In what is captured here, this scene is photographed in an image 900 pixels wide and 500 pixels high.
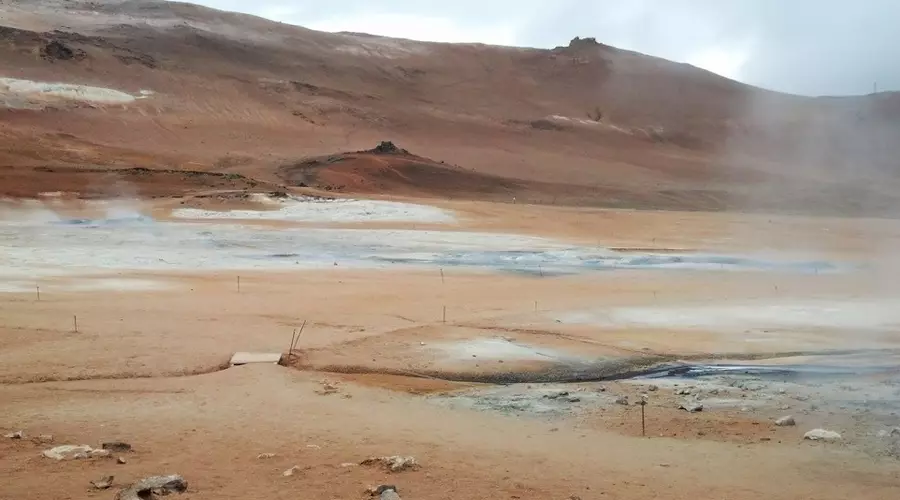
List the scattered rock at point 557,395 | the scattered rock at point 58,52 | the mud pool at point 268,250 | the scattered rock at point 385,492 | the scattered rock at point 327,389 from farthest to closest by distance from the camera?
the scattered rock at point 58,52 < the mud pool at point 268,250 < the scattered rock at point 557,395 < the scattered rock at point 327,389 < the scattered rock at point 385,492

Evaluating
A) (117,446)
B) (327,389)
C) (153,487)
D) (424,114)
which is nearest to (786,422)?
(327,389)

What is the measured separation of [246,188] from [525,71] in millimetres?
43406

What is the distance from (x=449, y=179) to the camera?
→ 36.9 meters

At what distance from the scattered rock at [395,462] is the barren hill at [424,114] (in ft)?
75.2

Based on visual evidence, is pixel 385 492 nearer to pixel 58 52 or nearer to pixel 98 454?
pixel 98 454

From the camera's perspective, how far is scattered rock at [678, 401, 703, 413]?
7596 millimetres

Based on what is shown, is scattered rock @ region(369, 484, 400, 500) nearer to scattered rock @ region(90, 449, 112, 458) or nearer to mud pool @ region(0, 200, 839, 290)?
scattered rock @ region(90, 449, 112, 458)

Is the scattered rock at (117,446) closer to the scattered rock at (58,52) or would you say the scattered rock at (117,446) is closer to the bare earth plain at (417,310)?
the bare earth plain at (417,310)

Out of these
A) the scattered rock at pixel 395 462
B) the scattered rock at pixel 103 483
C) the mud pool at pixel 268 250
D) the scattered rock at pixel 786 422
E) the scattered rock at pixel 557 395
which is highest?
the mud pool at pixel 268 250

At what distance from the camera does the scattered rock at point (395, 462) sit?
231 inches

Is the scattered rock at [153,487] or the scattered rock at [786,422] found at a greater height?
the scattered rock at [153,487]

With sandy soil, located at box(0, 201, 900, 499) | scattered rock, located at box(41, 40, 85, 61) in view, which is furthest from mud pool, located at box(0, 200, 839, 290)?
scattered rock, located at box(41, 40, 85, 61)

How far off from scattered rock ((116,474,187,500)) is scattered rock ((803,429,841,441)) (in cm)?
450

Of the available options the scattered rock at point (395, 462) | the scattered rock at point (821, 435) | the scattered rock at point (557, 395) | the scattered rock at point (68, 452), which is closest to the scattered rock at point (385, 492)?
the scattered rock at point (395, 462)
